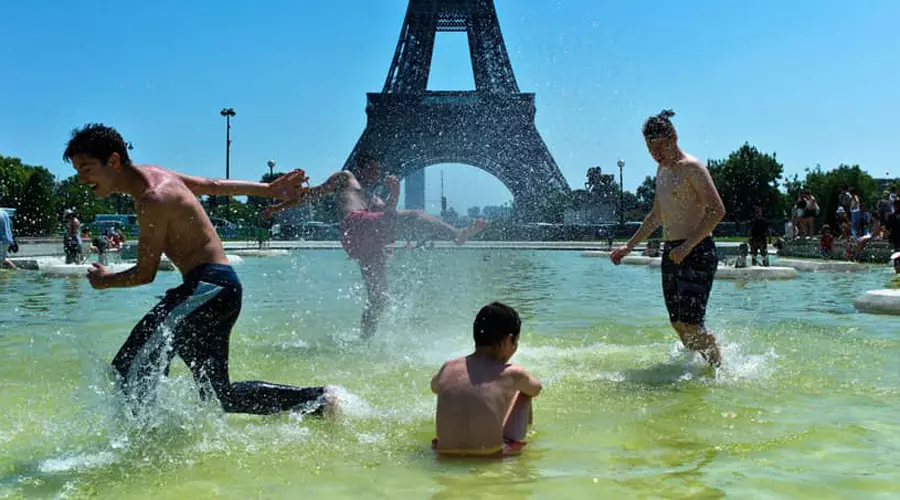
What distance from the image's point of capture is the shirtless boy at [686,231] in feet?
18.5

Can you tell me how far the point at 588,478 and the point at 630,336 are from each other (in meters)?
4.84

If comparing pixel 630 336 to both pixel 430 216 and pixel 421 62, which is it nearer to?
pixel 430 216

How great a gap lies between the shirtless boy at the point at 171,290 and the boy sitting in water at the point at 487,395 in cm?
111

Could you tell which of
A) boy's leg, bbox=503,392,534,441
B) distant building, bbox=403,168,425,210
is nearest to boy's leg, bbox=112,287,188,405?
boy's leg, bbox=503,392,534,441

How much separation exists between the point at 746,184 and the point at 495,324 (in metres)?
75.7

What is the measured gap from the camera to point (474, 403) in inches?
145

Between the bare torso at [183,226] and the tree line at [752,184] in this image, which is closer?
the bare torso at [183,226]

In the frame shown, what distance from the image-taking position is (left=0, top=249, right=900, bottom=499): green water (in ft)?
11.4

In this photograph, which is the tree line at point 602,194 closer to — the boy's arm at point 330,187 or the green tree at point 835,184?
the green tree at point 835,184

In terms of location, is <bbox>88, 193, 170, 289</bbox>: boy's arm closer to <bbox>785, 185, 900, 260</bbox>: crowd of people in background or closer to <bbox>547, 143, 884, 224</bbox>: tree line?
<bbox>785, 185, 900, 260</bbox>: crowd of people in background

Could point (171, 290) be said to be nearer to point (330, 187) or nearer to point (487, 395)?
point (487, 395)

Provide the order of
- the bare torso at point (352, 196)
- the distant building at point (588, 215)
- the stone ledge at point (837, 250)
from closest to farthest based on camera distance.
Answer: the bare torso at point (352, 196) → the stone ledge at point (837, 250) → the distant building at point (588, 215)

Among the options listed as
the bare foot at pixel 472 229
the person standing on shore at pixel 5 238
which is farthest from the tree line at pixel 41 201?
the bare foot at pixel 472 229

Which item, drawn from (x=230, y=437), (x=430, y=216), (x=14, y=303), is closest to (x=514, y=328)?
(x=230, y=437)
